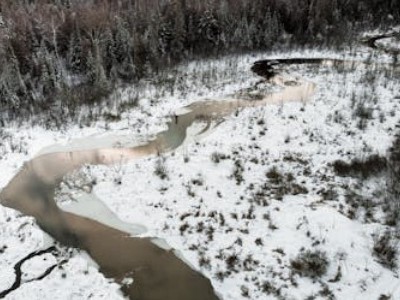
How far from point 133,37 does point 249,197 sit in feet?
58.1

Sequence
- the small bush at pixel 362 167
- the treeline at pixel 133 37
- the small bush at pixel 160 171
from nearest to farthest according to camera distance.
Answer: the small bush at pixel 362 167, the small bush at pixel 160 171, the treeline at pixel 133 37

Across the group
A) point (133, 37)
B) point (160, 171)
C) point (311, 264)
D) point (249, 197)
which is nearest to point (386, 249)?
point (311, 264)

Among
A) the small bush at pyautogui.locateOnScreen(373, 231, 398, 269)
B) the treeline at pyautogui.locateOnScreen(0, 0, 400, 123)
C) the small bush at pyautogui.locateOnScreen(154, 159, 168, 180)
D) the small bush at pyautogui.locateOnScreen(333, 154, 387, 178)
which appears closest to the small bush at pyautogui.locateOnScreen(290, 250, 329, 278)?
the small bush at pyautogui.locateOnScreen(373, 231, 398, 269)

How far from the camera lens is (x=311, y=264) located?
6.71 metres

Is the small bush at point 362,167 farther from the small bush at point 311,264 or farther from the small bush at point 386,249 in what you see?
the small bush at point 311,264

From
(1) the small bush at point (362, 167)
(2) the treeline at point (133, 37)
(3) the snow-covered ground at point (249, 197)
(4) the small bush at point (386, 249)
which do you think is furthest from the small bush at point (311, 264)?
(2) the treeline at point (133, 37)

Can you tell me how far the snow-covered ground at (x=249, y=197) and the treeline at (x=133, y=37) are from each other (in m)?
4.50

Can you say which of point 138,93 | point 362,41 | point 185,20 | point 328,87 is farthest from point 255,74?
point 362,41

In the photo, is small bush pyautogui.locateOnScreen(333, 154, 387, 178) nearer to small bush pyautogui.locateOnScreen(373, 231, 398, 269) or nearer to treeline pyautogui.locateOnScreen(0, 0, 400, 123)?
small bush pyautogui.locateOnScreen(373, 231, 398, 269)

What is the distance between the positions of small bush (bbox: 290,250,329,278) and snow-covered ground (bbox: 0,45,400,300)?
0.23ft

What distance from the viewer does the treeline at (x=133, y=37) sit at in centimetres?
1825

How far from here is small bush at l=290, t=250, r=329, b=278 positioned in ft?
21.6

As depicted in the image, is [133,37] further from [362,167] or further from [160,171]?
[362,167]

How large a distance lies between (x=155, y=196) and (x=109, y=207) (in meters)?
1.16
